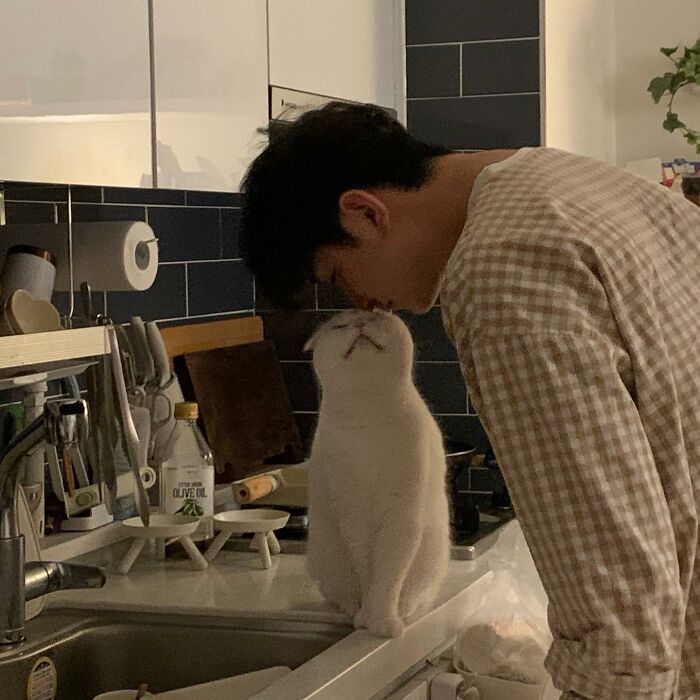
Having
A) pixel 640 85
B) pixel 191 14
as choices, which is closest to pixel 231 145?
pixel 191 14

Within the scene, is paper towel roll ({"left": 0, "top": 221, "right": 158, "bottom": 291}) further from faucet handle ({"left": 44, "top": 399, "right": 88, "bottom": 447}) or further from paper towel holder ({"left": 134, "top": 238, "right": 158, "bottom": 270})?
faucet handle ({"left": 44, "top": 399, "right": 88, "bottom": 447})

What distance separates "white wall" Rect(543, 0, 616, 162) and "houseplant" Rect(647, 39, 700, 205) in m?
0.13

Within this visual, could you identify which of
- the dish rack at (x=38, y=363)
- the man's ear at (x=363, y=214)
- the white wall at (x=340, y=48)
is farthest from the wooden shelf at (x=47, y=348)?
the white wall at (x=340, y=48)

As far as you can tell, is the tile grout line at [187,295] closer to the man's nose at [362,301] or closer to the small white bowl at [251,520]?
the small white bowl at [251,520]

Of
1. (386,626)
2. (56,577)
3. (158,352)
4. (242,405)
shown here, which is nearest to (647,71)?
(242,405)

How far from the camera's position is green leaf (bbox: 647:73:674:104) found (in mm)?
2920

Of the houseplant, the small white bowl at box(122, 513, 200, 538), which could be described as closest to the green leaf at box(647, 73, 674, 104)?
the houseplant

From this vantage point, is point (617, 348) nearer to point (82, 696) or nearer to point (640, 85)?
point (82, 696)

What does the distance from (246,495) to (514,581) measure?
0.47 meters

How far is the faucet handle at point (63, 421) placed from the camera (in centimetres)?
150

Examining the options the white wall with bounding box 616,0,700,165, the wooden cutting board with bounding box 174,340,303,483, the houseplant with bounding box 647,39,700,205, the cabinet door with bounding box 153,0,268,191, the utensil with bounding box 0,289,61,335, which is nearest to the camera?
the utensil with bounding box 0,289,61,335

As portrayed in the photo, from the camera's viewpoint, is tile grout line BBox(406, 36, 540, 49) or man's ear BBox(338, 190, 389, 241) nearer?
man's ear BBox(338, 190, 389, 241)

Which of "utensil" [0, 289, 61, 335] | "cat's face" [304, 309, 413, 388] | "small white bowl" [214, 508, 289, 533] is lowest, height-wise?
"small white bowl" [214, 508, 289, 533]

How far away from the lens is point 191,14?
1.75 m
